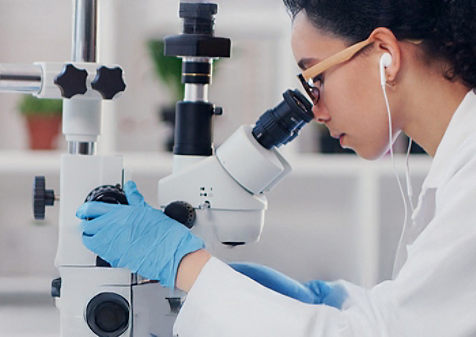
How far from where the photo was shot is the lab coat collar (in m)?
1.02

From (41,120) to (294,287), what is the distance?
4.03 ft

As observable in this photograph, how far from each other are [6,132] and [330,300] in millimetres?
1427

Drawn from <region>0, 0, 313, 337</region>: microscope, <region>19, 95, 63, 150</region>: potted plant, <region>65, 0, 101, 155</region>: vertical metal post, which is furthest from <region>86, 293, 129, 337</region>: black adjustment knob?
<region>19, 95, 63, 150</region>: potted plant

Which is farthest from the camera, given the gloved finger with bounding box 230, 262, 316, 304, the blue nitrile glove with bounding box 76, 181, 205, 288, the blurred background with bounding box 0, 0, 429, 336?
the blurred background with bounding box 0, 0, 429, 336

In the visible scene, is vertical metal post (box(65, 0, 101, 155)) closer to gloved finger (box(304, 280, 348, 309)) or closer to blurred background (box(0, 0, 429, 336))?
gloved finger (box(304, 280, 348, 309))

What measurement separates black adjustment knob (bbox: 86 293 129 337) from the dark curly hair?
1.74 ft

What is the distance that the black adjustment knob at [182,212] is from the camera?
102 cm

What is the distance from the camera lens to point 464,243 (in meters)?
0.89

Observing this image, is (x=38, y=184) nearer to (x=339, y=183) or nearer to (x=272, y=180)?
(x=272, y=180)

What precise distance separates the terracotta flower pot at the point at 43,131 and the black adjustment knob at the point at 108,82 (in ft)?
4.27

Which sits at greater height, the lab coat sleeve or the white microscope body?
the white microscope body

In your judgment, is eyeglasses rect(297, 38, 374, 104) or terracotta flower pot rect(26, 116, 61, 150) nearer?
eyeglasses rect(297, 38, 374, 104)

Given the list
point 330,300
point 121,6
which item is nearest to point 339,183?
point 121,6

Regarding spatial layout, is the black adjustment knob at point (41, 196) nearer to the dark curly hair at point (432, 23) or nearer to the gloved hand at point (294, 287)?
the gloved hand at point (294, 287)
